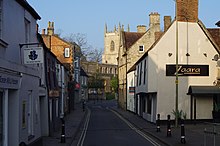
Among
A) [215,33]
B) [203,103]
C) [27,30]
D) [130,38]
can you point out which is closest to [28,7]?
[27,30]

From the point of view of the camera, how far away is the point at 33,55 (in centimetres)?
1345

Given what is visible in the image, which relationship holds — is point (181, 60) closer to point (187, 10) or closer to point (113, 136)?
point (187, 10)

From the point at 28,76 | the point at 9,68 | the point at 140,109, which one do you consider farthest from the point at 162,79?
the point at 9,68

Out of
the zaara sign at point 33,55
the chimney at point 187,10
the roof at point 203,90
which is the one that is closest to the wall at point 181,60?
Answer: the chimney at point 187,10

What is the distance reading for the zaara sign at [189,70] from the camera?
33.8 m

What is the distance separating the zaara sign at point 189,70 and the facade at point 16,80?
19302 millimetres

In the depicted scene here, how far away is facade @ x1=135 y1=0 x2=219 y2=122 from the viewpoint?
110ft

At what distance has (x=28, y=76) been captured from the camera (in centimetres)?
1478

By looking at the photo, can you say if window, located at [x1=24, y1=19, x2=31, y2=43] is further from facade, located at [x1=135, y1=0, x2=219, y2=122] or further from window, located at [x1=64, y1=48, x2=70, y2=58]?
window, located at [x1=64, y1=48, x2=70, y2=58]

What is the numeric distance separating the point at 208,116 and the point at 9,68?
986 inches

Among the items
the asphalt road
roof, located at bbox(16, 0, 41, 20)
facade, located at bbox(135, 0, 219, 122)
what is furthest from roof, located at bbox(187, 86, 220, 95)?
roof, located at bbox(16, 0, 41, 20)

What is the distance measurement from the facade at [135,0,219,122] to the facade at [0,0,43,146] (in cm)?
1897

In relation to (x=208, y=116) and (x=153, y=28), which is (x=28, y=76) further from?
(x=153, y=28)

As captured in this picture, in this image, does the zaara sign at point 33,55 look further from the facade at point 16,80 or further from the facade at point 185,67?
the facade at point 185,67
